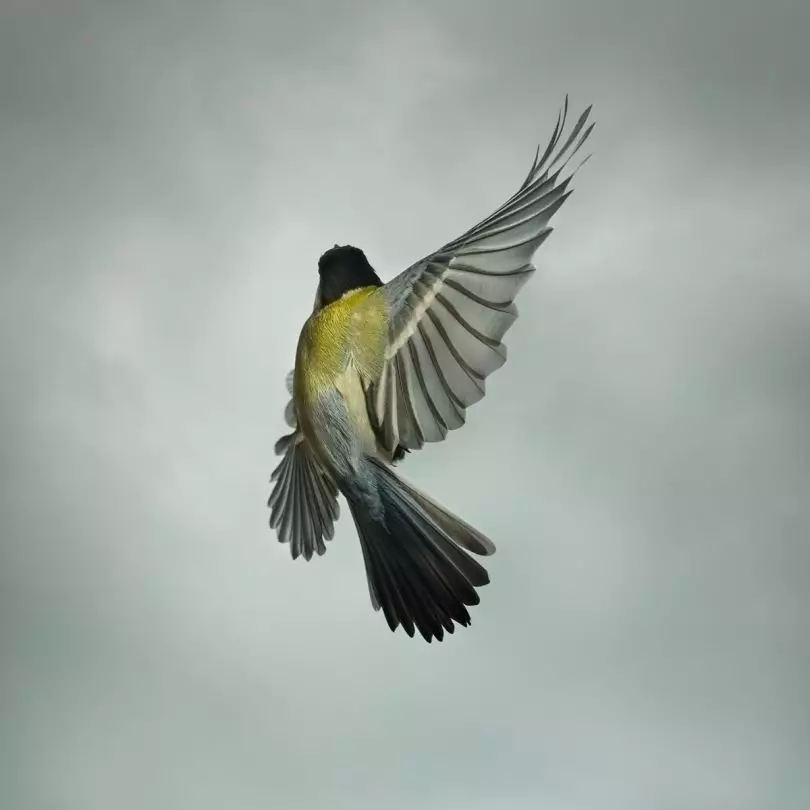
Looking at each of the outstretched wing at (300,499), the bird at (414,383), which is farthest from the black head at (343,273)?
the outstretched wing at (300,499)

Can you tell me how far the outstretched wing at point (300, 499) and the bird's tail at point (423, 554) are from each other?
0.15 m

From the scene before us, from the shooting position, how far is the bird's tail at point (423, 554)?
86 cm

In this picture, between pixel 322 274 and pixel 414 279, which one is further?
pixel 322 274

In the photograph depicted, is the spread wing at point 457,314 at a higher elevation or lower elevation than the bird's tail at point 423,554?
higher

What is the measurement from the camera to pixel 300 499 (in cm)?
106

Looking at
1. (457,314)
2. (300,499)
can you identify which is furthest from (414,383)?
(300,499)

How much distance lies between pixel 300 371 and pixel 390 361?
0.11 m

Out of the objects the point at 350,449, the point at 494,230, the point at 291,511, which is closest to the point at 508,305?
the point at 494,230

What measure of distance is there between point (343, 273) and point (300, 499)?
0.25 m

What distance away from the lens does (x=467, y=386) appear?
32.9 inches

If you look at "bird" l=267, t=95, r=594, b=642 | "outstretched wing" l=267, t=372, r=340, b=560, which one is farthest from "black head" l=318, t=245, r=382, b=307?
"outstretched wing" l=267, t=372, r=340, b=560

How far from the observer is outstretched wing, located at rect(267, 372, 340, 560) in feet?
3.40

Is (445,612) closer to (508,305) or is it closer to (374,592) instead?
(374,592)

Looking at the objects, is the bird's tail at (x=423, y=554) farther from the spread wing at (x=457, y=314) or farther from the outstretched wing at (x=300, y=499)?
the outstretched wing at (x=300, y=499)
